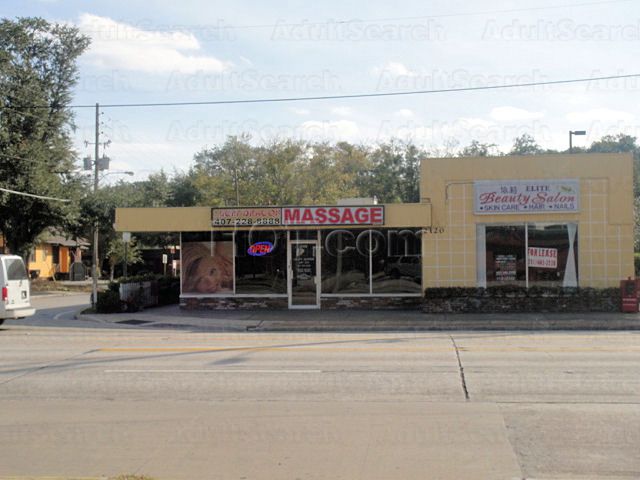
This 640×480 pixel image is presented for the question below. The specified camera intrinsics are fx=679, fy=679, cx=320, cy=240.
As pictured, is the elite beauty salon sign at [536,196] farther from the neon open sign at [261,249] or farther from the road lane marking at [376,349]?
the road lane marking at [376,349]

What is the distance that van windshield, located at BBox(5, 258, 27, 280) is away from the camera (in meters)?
18.1

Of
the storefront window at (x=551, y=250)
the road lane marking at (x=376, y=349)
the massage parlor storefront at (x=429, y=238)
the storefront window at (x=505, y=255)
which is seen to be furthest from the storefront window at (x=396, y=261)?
the road lane marking at (x=376, y=349)

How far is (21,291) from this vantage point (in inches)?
732

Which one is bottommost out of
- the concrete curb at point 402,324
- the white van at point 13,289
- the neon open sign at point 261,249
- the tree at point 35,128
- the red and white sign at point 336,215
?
the concrete curb at point 402,324

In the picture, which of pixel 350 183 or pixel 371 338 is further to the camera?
pixel 350 183

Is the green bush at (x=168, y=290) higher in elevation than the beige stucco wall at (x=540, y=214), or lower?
lower

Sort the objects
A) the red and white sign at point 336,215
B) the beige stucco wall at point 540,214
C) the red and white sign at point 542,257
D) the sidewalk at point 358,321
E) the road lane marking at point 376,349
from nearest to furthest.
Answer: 1. the road lane marking at point 376,349
2. the sidewalk at point 358,321
3. the red and white sign at point 336,215
4. the beige stucco wall at point 540,214
5. the red and white sign at point 542,257

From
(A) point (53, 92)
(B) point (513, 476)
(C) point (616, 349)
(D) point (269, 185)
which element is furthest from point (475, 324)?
(A) point (53, 92)

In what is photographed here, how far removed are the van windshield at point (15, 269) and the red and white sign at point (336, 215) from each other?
26.0 ft

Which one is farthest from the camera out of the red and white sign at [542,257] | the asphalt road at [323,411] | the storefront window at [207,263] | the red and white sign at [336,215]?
the storefront window at [207,263]

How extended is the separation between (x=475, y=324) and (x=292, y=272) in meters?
6.92

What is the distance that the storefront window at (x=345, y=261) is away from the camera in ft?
74.5

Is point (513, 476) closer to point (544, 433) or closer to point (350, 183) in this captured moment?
point (544, 433)

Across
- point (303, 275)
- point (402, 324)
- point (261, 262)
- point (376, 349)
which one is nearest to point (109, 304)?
point (261, 262)
